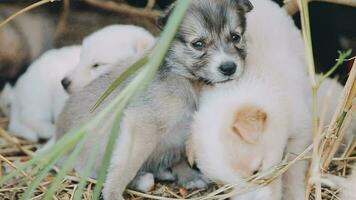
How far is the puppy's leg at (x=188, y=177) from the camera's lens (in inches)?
138

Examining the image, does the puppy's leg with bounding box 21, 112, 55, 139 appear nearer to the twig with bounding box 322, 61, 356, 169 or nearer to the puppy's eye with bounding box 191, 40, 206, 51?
the puppy's eye with bounding box 191, 40, 206, 51

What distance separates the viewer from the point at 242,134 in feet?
9.53

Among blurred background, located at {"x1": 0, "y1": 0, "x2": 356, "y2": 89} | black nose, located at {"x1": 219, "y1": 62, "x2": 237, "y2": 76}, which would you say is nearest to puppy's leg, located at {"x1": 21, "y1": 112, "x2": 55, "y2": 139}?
blurred background, located at {"x1": 0, "y1": 0, "x2": 356, "y2": 89}

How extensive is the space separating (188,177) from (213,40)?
2.56 feet

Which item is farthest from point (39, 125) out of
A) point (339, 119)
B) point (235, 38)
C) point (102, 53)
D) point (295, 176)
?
point (339, 119)

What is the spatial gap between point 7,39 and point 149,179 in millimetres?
1550

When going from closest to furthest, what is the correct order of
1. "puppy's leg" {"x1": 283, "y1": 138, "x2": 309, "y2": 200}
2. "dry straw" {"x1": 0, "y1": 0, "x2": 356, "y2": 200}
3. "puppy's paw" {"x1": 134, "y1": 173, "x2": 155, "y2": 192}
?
"dry straw" {"x1": 0, "y1": 0, "x2": 356, "y2": 200}
"puppy's leg" {"x1": 283, "y1": 138, "x2": 309, "y2": 200}
"puppy's paw" {"x1": 134, "y1": 173, "x2": 155, "y2": 192}

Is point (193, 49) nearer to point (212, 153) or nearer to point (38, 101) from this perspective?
point (212, 153)

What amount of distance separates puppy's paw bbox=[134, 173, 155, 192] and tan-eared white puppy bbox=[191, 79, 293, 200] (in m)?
0.40

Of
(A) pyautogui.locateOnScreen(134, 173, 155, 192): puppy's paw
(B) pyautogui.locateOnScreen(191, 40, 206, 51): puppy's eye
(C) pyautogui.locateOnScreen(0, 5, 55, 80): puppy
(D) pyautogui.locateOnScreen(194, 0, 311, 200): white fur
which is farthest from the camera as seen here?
(C) pyautogui.locateOnScreen(0, 5, 55, 80): puppy

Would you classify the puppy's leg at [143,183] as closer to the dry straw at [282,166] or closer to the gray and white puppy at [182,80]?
the dry straw at [282,166]

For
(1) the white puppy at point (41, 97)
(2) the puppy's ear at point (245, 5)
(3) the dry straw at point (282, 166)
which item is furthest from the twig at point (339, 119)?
(1) the white puppy at point (41, 97)

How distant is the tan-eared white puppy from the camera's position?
116 inches

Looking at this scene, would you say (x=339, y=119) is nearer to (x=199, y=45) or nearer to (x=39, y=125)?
(x=199, y=45)
